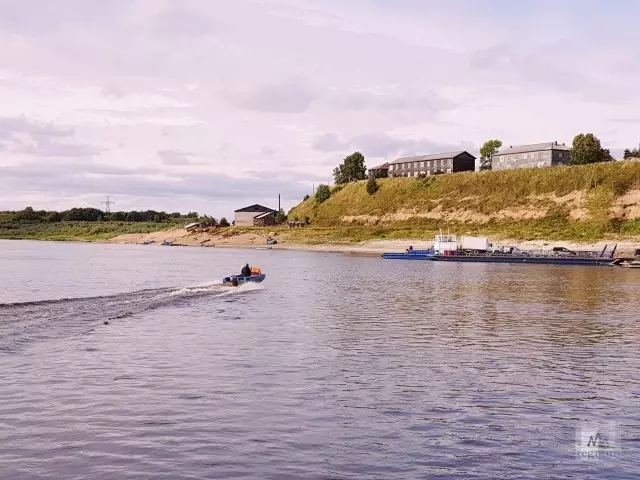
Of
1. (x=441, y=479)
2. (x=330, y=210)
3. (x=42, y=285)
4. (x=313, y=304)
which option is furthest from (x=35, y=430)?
(x=330, y=210)

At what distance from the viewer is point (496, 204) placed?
15625 cm

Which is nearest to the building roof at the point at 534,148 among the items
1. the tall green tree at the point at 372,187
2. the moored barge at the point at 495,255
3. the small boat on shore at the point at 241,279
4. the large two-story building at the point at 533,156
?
the large two-story building at the point at 533,156

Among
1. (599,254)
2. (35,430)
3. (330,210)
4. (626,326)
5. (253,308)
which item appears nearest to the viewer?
(35,430)

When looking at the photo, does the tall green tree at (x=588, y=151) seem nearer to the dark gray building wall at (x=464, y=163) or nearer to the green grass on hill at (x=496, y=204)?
the green grass on hill at (x=496, y=204)

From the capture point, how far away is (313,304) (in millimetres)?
46656

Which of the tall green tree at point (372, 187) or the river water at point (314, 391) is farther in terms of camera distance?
the tall green tree at point (372, 187)

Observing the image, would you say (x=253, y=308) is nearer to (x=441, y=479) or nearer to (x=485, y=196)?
(x=441, y=479)

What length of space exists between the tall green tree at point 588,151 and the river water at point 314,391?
407ft

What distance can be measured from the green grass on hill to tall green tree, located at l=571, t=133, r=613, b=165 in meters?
6.10

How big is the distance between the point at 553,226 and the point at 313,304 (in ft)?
344

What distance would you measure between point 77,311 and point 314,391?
24.0 m

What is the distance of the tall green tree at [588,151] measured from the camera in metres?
158

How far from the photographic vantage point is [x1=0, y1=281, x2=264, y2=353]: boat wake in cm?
3162

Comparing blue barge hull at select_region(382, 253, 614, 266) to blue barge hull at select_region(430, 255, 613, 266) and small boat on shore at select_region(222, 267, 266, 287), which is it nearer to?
blue barge hull at select_region(430, 255, 613, 266)
